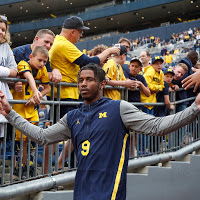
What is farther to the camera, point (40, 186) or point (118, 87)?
point (118, 87)

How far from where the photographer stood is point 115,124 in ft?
8.08

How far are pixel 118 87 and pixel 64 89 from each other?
1.00 metres

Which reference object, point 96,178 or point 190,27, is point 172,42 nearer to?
point 190,27

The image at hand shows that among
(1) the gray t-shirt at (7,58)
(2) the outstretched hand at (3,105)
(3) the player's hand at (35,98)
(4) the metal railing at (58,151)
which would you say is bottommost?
(4) the metal railing at (58,151)

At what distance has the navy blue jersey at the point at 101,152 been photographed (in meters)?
2.36

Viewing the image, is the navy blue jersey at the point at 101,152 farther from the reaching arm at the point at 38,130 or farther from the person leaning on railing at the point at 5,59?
the person leaning on railing at the point at 5,59

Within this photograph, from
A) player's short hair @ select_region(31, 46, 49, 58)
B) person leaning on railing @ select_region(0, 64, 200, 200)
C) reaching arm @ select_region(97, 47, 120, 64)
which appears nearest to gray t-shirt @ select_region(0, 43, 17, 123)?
player's short hair @ select_region(31, 46, 49, 58)

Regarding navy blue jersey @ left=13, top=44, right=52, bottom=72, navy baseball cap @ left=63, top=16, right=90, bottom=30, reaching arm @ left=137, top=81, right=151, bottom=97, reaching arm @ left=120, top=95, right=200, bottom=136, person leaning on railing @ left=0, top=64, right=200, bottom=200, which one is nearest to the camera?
reaching arm @ left=120, top=95, right=200, bottom=136

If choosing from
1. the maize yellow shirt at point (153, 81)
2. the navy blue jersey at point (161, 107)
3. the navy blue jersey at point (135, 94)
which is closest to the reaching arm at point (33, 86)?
the navy blue jersey at point (135, 94)

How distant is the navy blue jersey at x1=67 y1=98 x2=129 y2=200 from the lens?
2355 mm

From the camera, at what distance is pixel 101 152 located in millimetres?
2406

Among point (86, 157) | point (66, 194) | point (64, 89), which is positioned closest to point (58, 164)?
point (66, 194)

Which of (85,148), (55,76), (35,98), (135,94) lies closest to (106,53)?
(55,76)

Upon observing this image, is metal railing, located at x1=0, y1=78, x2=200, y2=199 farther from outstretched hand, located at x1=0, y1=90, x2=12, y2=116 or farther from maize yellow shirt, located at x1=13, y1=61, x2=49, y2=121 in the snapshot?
outstretched hand, located at x1=0, y1=90, x2=12, y2=116
